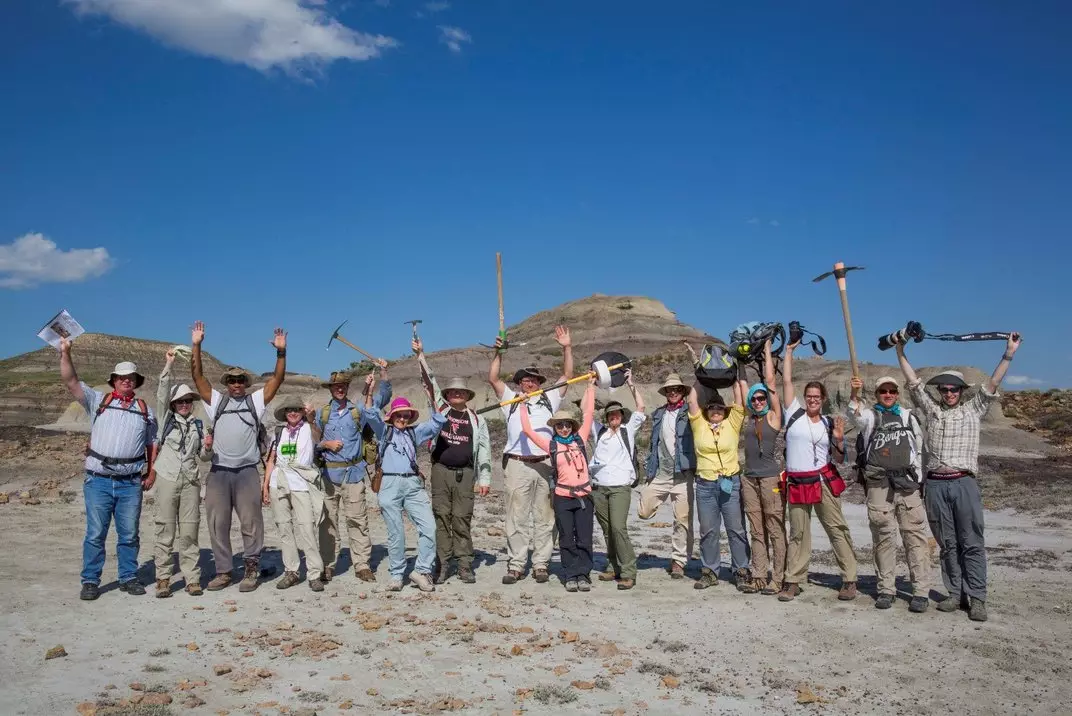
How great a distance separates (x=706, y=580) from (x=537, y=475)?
7.05 feet

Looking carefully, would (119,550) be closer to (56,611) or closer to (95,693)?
(56,611)

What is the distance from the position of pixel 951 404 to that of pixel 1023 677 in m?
2.57

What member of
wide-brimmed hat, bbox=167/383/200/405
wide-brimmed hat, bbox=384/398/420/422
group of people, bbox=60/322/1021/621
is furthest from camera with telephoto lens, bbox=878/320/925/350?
wide-brimmed hat, bbox=167/383/200/405

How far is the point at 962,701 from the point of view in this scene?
5.92 m

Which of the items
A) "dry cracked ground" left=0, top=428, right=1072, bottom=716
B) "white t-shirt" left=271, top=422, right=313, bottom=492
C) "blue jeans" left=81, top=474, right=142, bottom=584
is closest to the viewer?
"dry cracked ground" left=0, top=428, right=1072, bottom=716

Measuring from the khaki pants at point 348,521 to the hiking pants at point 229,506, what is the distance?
722 millimetres

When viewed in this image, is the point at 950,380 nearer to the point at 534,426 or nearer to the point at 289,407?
the point at 534,426

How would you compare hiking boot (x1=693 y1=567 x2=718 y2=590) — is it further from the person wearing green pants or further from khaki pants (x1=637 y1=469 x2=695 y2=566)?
the person wearing green pants

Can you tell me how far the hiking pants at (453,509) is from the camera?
907cm

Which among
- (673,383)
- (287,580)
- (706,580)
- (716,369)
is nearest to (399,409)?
(287,580)

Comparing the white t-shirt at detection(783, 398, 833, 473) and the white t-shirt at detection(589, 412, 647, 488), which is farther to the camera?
the white t-shirt at detection(589, 412, 647, 488)

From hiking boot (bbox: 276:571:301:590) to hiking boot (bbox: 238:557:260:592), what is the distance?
9.7 inches

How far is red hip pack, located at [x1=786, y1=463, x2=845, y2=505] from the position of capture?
8.24 metres

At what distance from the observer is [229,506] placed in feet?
28.3
